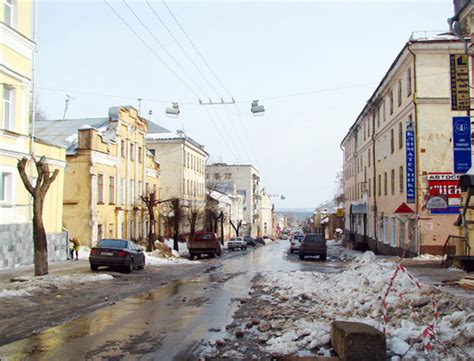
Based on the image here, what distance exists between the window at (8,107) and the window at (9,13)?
2.82 meters

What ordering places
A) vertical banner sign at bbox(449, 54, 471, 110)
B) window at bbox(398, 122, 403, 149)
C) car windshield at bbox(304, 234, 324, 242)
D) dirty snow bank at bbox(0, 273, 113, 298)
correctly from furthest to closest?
car windshield at bbox(304, 234, 324, 242)
window at bbox(398, 122, 403, 149)
vertical banner sign at bbox(449, 54, 471, 110)
dirty snow bank at bbox(0, 273, 113, 298)

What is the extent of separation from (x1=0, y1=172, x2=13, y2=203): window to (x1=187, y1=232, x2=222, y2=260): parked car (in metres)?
16.2

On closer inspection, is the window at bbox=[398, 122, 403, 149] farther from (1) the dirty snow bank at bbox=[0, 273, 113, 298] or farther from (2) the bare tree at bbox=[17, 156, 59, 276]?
(2) the bare tree at bbox=[17, 156, 59, 276]

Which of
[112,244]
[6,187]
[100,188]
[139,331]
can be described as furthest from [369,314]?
[100,188]

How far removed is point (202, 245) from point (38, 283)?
21.6 m

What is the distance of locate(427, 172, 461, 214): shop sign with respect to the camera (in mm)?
27828

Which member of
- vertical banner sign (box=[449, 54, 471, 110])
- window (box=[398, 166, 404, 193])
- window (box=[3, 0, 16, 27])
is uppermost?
window (box=[3, 0, 16, 27])

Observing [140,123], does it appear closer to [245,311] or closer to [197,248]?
[197,248]

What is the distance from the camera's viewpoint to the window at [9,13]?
21.8 metres

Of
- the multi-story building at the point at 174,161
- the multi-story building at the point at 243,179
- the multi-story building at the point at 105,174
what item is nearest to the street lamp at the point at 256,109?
the multi-story building at the point at 105,174

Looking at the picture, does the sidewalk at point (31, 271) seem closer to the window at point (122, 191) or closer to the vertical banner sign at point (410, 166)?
the window at point (122, 191)

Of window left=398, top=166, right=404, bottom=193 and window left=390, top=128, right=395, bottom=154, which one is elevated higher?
window left=390, top=128, right=395, bottom=154

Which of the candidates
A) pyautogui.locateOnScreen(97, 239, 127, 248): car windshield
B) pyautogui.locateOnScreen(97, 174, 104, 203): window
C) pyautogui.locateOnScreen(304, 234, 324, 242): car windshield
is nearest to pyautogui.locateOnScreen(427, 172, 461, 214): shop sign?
pyautogui.locateOnScreen(304, 234, 324, 242): car windshield

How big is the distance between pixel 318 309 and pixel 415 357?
400 cm
